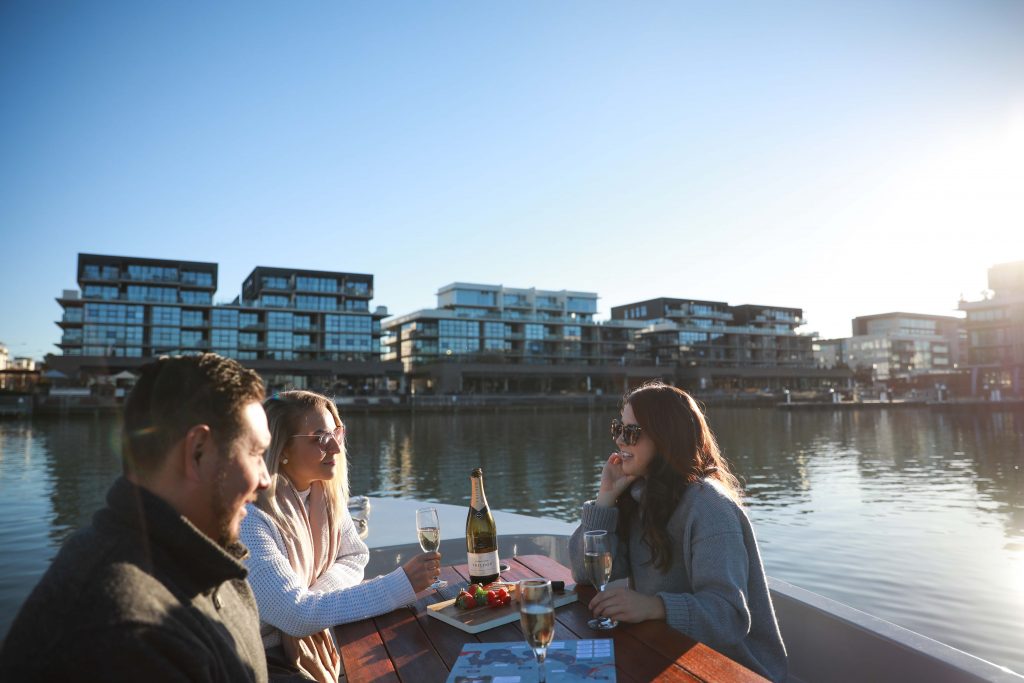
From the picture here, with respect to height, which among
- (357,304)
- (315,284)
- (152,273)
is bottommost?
(357,304)

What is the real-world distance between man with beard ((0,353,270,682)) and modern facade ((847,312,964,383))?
125091 mm

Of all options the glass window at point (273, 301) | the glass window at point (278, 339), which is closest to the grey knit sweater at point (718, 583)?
the glass window at point (278, 339)

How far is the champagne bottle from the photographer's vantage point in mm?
2678

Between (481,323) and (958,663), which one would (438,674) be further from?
(481,323)

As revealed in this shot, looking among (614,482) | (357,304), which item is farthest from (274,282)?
(614,482)

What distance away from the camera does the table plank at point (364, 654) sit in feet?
6.21

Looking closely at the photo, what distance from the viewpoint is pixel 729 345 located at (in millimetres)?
89812

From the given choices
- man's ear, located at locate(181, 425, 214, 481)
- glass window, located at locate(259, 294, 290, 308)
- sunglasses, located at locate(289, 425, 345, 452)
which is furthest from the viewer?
glass window, located at locate(259, 294, 290, 308)

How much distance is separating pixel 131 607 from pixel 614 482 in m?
1.96

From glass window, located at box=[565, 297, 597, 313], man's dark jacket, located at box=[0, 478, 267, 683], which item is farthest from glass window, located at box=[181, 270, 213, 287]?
man's dark jacket, located at box=[0, 478, 267, 683]

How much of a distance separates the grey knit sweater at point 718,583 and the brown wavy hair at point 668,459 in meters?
0.04

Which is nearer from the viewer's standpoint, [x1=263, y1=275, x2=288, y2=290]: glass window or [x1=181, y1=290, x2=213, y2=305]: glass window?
[x1=181, y1=290, x2=213, y2=305]: glass window

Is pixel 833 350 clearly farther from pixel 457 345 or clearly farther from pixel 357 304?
pixel 357 304

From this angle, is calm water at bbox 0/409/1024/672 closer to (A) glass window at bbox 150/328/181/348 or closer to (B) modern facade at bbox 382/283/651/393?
(A) glass window at bbox 150/328/181/348
